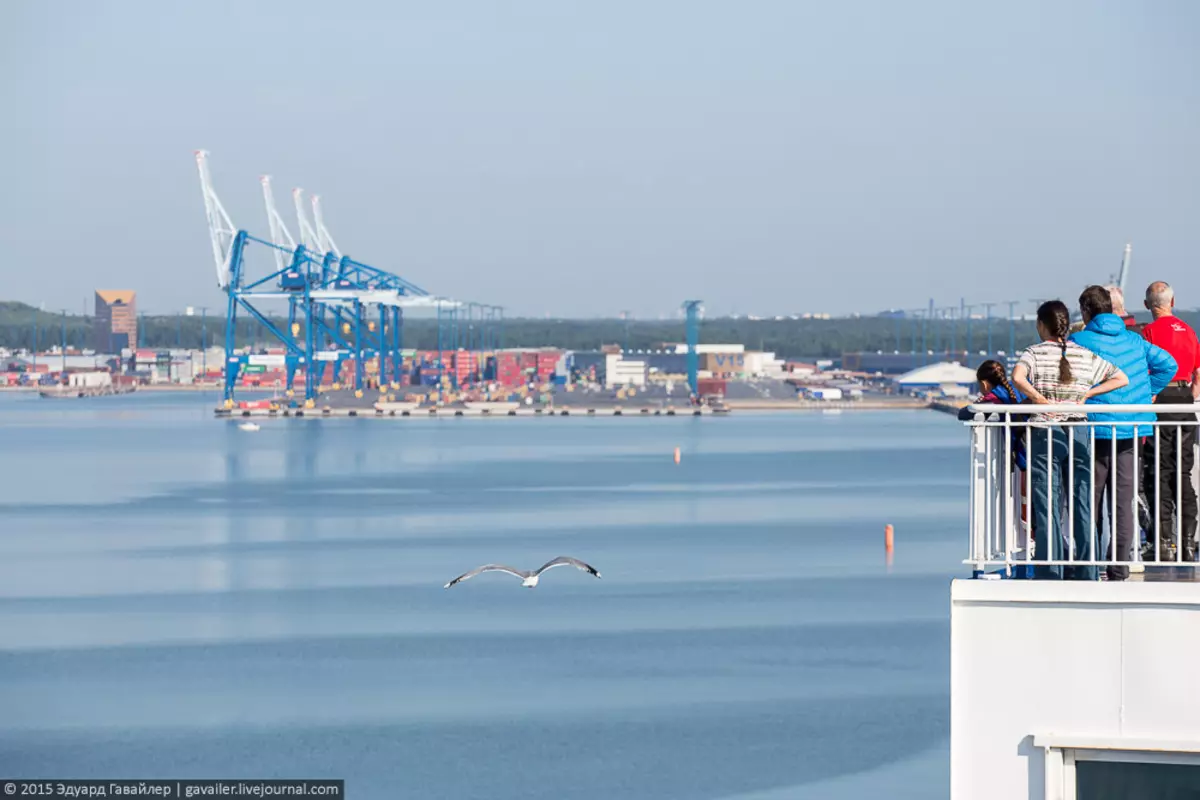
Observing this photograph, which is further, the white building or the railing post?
the white building

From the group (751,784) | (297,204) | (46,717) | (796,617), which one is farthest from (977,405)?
(297,204)

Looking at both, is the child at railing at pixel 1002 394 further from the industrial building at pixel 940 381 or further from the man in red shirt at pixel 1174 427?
the industrial building at pixel 940 381

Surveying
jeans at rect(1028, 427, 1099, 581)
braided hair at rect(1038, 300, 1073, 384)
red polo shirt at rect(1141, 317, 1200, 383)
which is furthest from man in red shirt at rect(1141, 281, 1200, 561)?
braided hair at rect(1038, 300, 1073, 384)

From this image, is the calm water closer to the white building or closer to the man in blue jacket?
the man in blue jacket

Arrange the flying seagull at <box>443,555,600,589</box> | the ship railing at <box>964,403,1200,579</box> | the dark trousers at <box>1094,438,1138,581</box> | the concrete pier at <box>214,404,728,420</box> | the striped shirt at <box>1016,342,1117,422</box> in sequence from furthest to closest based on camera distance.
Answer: the concrete pier at <box>214,404,728,420</box>, the flying seagull at <box>443,555,600,589</box>, the striped shirt at <box>1016,342,1117,422</box>, the dark trousers at <box>1094,438,1138,581</box>, the ship railing at <box>964,403,1200,579</box>

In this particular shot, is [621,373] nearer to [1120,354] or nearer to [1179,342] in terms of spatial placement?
[1179,342]

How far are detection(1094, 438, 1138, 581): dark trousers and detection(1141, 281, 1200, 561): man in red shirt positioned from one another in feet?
0.42

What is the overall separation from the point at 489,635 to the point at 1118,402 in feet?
80.4

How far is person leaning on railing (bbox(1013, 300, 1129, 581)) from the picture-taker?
266 inches

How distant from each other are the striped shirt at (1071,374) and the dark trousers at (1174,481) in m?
0.35

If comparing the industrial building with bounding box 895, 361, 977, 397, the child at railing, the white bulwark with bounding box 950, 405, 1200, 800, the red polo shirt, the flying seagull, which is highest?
the red polo shirt

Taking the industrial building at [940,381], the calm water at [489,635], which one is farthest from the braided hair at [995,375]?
the industrial building at [940,381]

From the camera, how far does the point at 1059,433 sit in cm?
688

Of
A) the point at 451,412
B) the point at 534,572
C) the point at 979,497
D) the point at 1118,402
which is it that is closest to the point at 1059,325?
the point at 1118,402
